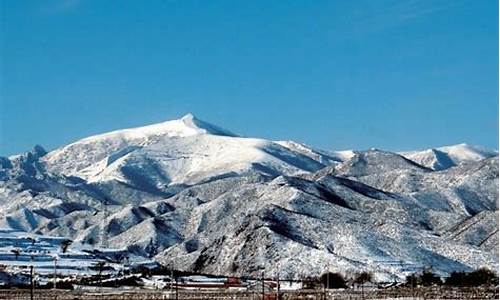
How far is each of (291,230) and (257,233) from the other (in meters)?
7.40

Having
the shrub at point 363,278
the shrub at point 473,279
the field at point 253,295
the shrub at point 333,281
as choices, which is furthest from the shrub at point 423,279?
the field at point 253,295

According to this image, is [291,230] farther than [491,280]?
Yes

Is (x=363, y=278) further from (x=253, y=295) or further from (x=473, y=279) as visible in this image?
(x=253, y=295)

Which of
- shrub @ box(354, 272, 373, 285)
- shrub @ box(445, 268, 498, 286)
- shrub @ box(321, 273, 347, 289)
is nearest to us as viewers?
shrub @ box(321, 273, 347, 289)

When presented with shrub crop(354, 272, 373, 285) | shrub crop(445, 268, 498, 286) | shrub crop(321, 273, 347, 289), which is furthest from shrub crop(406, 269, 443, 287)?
shrub crop(321, 273, 347, 289)

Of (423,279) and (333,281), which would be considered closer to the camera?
(423,279)

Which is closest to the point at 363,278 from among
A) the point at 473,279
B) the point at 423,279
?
the point at 423,279

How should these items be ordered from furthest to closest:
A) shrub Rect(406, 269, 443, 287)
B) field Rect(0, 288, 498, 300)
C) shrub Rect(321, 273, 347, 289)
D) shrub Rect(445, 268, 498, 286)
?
shrub Rect(445, 268, 498, 286) < shrub Rect(321, 273, 347, 289) < shrub Rect(406, 269, 443, 287) < field Rect(0, 288, 498, 300)

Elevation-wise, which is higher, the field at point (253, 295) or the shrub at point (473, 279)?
the shrub at point (473, 279)

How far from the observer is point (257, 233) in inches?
6368

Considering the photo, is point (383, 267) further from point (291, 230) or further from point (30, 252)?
point (30, 252)

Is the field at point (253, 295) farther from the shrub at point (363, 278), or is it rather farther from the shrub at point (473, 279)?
the shrub at point (363, 278)

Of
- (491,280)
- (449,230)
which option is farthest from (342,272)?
(449,230)

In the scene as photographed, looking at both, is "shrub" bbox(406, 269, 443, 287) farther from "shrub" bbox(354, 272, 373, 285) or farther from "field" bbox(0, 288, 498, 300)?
"field" bbox(0, 288, 498, 300)
